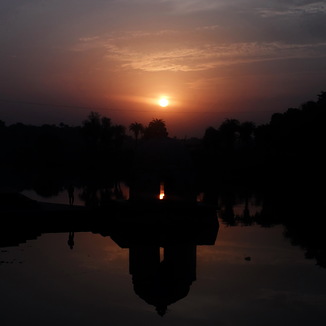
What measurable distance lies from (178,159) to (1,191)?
9.33 metres

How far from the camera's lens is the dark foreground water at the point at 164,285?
1345 cm

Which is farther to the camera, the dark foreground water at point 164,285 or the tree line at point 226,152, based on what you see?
the tree line at point 226,152

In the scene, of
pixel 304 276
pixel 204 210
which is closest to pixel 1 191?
pixel 204 210

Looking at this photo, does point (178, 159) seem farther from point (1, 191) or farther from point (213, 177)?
point (213, 177)

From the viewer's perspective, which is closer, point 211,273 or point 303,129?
point 211,273

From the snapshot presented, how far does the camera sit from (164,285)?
648 inches

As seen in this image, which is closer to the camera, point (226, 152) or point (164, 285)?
point (164, 285)

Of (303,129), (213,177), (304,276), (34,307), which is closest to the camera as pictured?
(34,307)

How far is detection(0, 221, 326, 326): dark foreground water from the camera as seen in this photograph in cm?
1345

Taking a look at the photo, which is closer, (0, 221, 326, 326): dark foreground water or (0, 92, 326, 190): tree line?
(0, 221, 326, 326): dark foreground water

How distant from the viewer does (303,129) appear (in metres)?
61.2

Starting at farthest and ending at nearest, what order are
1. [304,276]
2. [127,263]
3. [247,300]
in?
[127,263]
[304,276]
[247,300]

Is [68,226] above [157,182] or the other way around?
the other way around

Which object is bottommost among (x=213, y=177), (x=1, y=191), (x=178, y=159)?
(x=213, y=177)
